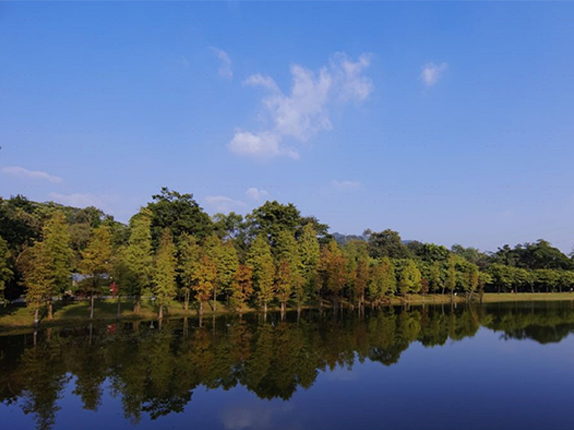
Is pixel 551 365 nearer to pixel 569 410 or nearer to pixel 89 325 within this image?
pixel 569 410

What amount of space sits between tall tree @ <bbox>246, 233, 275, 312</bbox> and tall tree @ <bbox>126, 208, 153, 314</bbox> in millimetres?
15523

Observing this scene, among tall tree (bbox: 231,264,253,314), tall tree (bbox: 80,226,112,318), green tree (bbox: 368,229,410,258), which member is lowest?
tall tree (bbox: 231,264,253,314)

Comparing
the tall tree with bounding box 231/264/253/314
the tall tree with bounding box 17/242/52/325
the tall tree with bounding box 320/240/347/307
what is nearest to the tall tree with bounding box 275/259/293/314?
the tall tree with bounding box 231/264/253/314

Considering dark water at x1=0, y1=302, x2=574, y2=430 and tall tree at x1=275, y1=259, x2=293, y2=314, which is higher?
tall tree at x1=275, y1=259, x2=293, y2=314

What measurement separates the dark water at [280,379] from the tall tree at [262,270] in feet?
38.8

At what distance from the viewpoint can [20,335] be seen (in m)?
35.6

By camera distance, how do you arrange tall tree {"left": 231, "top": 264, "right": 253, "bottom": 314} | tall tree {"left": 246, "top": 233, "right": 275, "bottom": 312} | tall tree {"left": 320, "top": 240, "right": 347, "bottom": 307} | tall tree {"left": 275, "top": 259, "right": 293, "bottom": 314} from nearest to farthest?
tall tree {"left": 231, "top": 264, "right": 253, "bottom": 314} < tall tree {"left": 246, "top": 233, "right": 275, "bottom": 312} < tall tree {"left": 275, "top": 259, "right": 293, "bottom": 314} < tall tree {"left": 320, "top": 240, "right": 347, "bottom": 307}

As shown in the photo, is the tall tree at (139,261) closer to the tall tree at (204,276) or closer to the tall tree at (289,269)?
the tall tree at (204,276)

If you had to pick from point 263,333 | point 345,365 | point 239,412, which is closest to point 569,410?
point 345,365

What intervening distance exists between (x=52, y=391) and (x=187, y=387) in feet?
25.0

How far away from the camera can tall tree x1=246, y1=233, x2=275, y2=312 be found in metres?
55.6

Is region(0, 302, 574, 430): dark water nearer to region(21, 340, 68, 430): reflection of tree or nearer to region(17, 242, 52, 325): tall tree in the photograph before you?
region(21, 340, 68, 430): reflection of tree

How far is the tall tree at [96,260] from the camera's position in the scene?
43.6 metres

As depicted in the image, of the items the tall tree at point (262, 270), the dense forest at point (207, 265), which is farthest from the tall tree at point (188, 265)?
the tall tree at point (262, 270)
